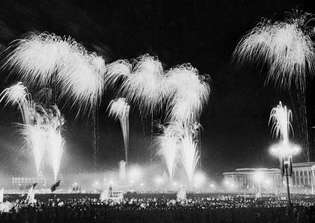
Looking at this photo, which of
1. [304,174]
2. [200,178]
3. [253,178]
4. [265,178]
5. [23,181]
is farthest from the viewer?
[253,178]

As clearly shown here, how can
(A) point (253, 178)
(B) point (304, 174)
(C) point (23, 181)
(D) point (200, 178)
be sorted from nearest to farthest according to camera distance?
(C) point (23, 181) → (B) point (304, 174) → (D) point (200, 178) → (A) point (253, 178)

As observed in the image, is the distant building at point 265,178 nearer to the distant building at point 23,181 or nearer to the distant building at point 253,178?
the distant building at point 253,178

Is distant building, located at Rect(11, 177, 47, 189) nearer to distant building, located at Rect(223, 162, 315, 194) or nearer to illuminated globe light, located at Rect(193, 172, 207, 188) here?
distant building, located at Rect(223, 162, 315, 194)

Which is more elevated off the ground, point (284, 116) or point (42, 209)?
point (284, 116)

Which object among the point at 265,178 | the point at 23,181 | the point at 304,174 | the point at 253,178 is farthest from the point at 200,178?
the point at 23,181

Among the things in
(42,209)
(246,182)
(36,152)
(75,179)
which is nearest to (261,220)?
(42,209)

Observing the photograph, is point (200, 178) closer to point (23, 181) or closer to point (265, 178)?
point (265, 178)

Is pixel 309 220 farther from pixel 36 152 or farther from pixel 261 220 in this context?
pixel 36 152

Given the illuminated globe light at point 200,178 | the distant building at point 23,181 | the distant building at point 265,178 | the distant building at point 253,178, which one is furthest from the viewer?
the illuminated globe light at point 200,178

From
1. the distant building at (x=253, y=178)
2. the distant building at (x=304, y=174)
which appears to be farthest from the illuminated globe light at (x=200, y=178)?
the distant building at (x=304, y=174)
